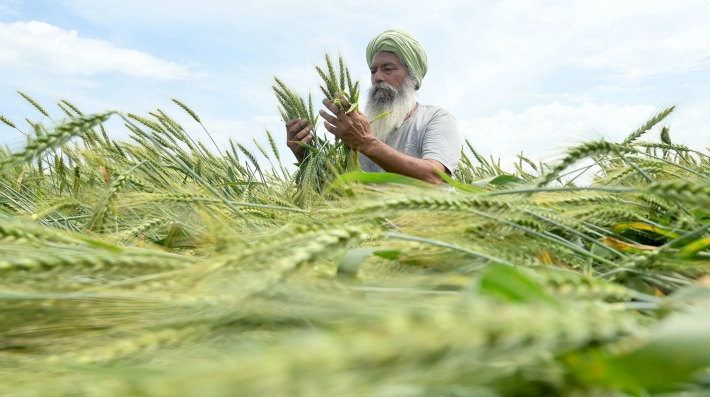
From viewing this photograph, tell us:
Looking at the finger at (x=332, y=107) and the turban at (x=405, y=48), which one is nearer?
the finger at (x=332, y=107)

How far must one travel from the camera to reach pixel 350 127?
8.39 feet

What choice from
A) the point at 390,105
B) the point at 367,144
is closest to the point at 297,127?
the point at 367,144

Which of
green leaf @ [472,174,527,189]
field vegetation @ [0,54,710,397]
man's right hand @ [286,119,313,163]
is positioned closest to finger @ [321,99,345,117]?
man's right hand @ [286,119,313,163]

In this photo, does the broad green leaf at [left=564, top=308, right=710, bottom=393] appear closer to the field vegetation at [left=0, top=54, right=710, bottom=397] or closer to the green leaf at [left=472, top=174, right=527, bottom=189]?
the field vegetation at [left=0, top=54, right=710, bottom=397]

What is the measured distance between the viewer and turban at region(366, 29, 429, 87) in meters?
3.31

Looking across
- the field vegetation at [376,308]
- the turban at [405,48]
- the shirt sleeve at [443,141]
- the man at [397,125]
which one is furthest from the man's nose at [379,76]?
the field vegetation at [376,308]

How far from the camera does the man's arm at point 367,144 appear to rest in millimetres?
2570

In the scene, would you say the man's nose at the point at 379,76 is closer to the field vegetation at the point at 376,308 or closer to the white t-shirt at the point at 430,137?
the white t-shirt at the point at 430,137

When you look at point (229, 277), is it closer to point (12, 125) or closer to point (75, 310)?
point (75, 310)

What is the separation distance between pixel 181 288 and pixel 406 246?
28cm

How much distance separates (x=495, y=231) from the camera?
0.71m

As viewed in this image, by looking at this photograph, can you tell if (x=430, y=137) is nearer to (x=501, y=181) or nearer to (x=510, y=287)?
(x=501, y=181)

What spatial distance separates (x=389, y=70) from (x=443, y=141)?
29.2 inches

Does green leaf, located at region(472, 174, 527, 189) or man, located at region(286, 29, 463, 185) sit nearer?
green leaf, located at region(472, 174, 527, 189)
